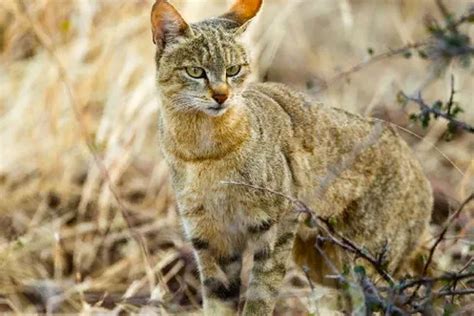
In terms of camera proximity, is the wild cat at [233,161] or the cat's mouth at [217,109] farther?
the wild cat at [233,161]

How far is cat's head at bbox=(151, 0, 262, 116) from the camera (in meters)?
4.07

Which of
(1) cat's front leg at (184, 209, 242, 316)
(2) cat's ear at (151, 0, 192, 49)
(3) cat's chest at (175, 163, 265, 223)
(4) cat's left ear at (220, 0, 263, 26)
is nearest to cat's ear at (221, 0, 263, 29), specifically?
(4) cat's left ear at (220, 0, 263, 26)

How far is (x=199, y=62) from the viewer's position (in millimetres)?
4125

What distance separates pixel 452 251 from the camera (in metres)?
5.70

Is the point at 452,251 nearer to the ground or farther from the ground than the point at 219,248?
nearer to the ground

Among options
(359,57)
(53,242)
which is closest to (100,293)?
(53,242)

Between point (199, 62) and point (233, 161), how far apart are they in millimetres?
386

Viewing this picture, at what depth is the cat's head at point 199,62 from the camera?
407cm

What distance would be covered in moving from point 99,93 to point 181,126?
301 cm

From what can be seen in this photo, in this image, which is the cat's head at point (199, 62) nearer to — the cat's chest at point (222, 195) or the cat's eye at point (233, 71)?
the cat's eye at point (233, 71)

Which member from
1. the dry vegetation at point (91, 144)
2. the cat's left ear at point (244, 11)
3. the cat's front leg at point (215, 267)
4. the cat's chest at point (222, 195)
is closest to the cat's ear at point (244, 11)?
the cat's left ear at point (244, 11)

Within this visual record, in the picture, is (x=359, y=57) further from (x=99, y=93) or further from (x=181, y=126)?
(x=181, y=126)

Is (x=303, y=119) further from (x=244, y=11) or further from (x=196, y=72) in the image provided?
(x=196, y=72)

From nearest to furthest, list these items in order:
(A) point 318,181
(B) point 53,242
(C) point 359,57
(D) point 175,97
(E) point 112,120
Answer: (D) point 175,97
(A) point 318,181
(B) point 53,242
(E) point 112,120
(C) point 359,57
